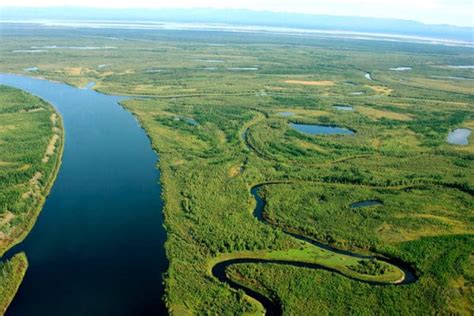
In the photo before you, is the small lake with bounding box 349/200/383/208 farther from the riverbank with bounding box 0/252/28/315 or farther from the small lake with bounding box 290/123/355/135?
the riverbank with bounding box 0/252/28/315

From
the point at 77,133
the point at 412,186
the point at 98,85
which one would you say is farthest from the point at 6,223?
the point at 98,85

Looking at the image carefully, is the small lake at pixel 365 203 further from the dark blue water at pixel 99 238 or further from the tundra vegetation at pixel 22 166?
the tundra vegetation at pixel 22 166

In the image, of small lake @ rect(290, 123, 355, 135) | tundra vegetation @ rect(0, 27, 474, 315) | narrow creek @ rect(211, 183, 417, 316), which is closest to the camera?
narrow creek @ rect(211, 183, 417, 316)

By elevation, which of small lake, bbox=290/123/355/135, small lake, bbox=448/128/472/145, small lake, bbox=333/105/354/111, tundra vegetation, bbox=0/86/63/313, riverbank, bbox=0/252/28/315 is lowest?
riverbank, bbox=0/252/28/315

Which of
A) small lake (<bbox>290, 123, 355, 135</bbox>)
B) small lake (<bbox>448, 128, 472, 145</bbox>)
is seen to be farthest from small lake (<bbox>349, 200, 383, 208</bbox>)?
small lake (<bbox>448, 128, 472, 145</bbox>)

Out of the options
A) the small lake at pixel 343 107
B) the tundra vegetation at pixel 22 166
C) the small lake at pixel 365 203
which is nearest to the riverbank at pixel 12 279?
the tundra vegetation at pixel 22 166

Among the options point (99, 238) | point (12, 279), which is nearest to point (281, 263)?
point (99, 238)

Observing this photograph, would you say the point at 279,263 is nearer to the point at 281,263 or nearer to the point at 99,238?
the point at 281,263
